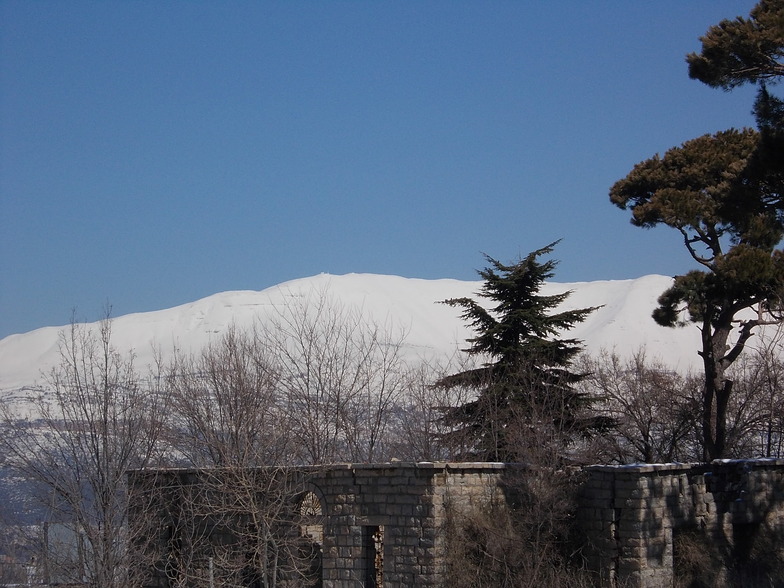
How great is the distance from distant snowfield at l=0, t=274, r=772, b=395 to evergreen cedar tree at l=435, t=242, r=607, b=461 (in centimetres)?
3319

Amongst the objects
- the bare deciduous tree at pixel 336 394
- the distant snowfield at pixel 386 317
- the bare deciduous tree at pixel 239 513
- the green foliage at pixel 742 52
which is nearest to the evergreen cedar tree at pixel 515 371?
the bare deciduous tree at pixel 336 394

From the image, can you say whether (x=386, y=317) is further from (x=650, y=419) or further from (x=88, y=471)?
(x=88, y=471)

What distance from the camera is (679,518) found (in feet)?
60.4

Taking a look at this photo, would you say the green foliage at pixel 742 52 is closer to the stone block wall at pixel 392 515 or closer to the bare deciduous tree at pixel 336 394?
the stone block wall at pixel 392 515

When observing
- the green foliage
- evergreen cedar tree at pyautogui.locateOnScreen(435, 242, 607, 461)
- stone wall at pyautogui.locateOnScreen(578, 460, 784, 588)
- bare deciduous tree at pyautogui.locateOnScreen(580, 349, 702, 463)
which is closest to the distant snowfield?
bare deciduous tree at pyautogui.locateOnScreen(580, 349, 702, 463)

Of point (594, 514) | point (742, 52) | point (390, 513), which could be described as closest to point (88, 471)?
point (390, 513)

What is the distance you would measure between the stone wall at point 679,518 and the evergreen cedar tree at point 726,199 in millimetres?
3871

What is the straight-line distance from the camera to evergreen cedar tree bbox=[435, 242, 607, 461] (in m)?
26.1

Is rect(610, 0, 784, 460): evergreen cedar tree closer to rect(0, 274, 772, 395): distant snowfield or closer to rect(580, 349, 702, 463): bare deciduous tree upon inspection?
rect(580, 349, 702, 463): bare deciduous tree

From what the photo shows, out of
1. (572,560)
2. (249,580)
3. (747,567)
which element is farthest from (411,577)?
(747,567)

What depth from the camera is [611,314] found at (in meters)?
74.9

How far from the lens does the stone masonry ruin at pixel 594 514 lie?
58.9 ft

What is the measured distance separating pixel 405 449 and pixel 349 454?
6.78ft

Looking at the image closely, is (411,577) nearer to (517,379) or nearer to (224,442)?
(224,442)
